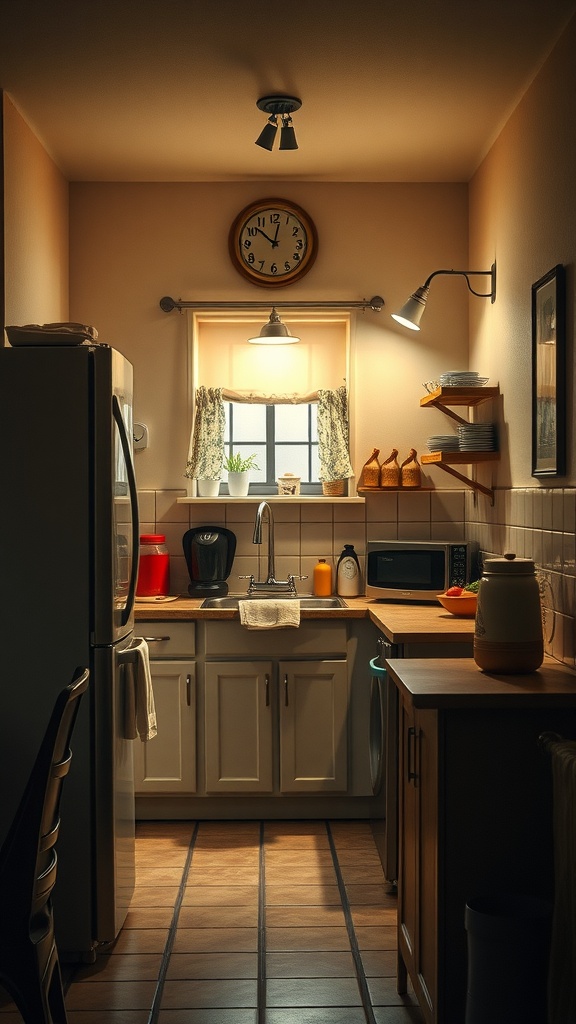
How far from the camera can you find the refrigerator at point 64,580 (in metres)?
2.97

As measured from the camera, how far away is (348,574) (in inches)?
184

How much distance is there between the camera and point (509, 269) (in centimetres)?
393

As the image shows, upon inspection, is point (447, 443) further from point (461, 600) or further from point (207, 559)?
point (207, 559)

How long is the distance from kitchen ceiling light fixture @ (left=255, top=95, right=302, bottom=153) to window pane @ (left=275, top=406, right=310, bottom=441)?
1435 millimetres

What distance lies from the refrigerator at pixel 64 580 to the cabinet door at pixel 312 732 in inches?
52.9

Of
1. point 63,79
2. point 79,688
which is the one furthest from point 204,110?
point 79,688

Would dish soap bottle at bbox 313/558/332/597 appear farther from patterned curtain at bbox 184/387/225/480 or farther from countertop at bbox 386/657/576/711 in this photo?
countertop at bbox 386/657/576/711

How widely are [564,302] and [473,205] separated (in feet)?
5.60

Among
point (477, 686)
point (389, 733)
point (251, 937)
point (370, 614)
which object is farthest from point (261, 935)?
point (370, 614)

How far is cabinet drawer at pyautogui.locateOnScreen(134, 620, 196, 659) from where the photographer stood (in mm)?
4250

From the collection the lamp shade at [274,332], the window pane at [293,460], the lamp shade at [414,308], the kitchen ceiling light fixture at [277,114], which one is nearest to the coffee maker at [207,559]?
the window pane at [293,460]

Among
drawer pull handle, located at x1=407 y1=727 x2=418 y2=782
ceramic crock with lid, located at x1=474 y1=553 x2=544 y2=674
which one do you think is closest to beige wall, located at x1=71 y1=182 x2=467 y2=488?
ceramic crock with lid, located at x1=474 y1=553 x2=544 y2=674

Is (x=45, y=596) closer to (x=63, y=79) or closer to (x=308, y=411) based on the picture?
(x=63, y=79)

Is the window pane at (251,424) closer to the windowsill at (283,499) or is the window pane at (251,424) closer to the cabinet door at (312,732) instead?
the windowsill at (283,499)
